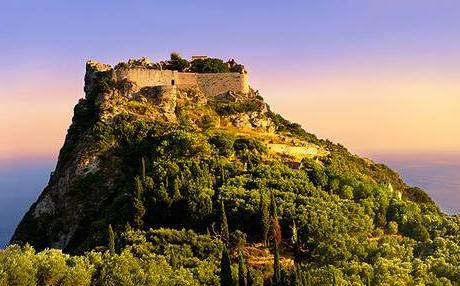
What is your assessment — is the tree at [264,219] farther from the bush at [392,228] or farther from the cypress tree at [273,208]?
the bush at [392,228]

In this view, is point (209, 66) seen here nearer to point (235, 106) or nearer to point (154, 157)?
point (235, 106)

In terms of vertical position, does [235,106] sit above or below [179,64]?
below

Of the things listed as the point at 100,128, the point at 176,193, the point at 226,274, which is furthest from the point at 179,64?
the point at 226,274

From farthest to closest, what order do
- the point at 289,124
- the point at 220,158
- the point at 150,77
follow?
the point at 289,124 < the point at 150,77 < the point at 220,158

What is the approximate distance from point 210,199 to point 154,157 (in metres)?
12.6

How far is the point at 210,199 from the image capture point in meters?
67.5

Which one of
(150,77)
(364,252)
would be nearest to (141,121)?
(150,77)

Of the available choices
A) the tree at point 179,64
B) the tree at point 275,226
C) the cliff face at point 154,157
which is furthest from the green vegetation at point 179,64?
the tree at point 275,226

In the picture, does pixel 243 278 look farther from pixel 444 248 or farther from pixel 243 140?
pixel 243 140

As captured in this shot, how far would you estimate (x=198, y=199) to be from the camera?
67938 millimetres

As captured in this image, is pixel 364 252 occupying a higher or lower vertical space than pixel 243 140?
lower

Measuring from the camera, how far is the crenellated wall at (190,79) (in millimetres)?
92250

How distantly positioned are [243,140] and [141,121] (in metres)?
13.1

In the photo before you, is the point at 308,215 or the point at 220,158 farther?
the point at 220,158
